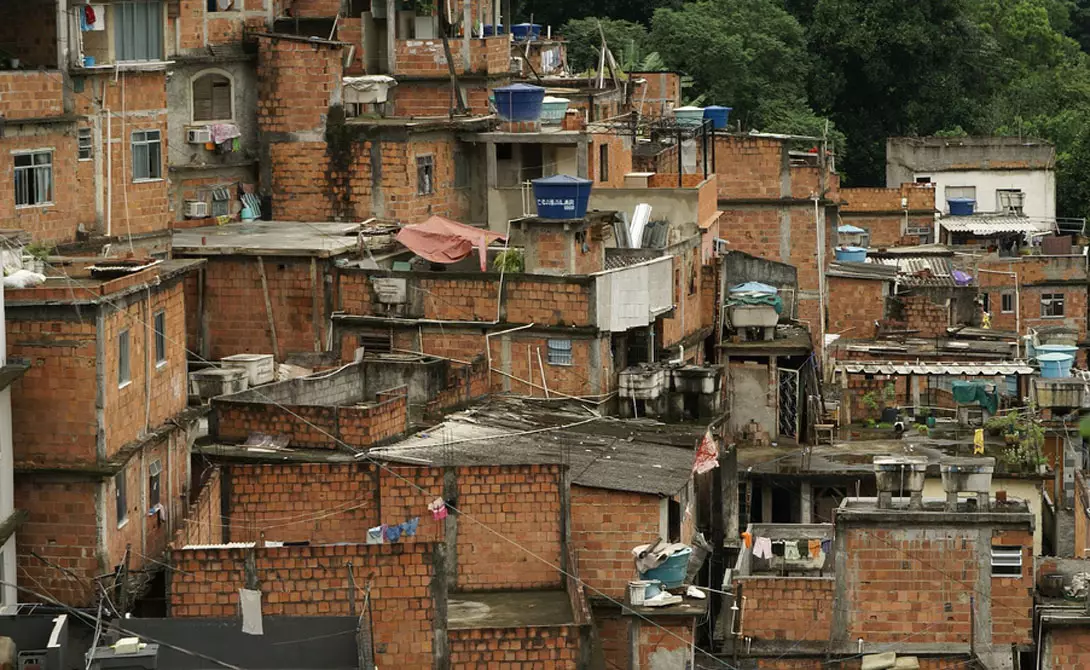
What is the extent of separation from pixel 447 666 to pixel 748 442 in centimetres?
1594

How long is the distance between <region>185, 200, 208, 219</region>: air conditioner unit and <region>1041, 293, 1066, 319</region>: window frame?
83.5 ft

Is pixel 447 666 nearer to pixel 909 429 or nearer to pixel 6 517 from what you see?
pixel 6 517

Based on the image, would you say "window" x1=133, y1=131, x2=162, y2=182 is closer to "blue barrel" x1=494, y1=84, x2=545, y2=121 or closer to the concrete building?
"blue barrel" x1=494, y1=84, x2=545, y2=121

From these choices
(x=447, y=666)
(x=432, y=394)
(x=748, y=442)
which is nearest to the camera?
(x=447, y=666)

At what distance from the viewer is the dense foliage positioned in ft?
250

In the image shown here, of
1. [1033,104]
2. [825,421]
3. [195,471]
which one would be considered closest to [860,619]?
[195,471]

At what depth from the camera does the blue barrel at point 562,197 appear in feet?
131

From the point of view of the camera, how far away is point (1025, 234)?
2761 inches

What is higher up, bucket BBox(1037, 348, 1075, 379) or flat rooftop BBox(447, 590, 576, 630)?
bucket BBox(1037, 348, 1075, 379)

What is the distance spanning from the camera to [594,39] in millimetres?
75562

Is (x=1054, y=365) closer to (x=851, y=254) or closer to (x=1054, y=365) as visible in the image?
(x=1054, y=365)

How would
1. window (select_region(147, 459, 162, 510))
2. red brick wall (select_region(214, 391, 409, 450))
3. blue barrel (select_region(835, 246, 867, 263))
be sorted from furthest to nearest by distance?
1. blue barrel (select_region(835, 246, 867, 263))
2. red brick wall (select_region(214, 391, 409, 450))
3. window (select_region(147, 459, 162, 510))

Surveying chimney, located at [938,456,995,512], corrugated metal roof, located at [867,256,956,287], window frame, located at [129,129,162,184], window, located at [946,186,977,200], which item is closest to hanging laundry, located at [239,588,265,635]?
chimney, located at [938,456,995,512]

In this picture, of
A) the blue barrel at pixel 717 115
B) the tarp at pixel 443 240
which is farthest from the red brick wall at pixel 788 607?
the blue barrel at pixel 717 115
